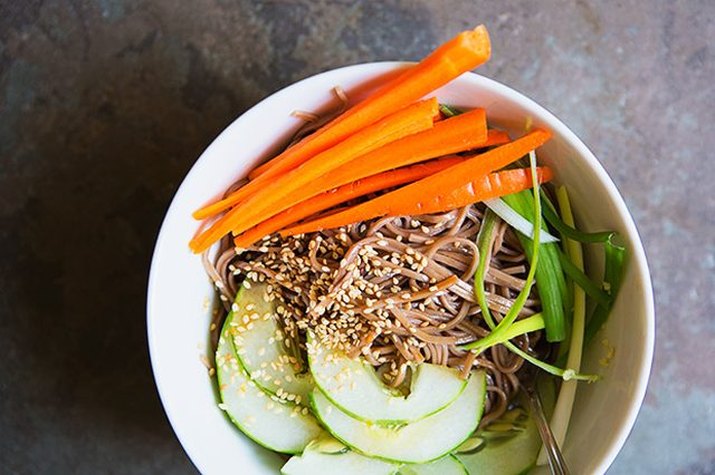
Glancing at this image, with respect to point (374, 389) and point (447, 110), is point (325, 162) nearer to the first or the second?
point (447, 110)

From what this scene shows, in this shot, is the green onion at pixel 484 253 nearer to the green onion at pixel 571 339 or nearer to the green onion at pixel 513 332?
the green onion at pixel 513 332

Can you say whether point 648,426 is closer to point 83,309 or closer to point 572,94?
point 572,94

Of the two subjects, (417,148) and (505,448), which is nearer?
(417,148)

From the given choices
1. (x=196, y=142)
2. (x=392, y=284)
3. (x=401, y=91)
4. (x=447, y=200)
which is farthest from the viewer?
(x=196, y=142)

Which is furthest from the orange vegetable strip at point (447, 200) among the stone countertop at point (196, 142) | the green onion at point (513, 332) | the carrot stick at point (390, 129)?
the stone countertop at point (196, 142)

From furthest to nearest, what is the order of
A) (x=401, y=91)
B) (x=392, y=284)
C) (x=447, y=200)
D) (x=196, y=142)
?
(x=196, y=142), (x=392, y=284), (x=447, y=200), (x=401, y=91)

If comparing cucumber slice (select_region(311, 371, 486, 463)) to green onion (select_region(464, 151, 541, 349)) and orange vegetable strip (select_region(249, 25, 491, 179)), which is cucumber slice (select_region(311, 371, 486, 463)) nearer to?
green onion (select_region(464, 151, 541, 349))

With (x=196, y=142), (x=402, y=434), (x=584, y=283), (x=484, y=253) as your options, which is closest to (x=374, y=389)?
(x=402, y=434)
